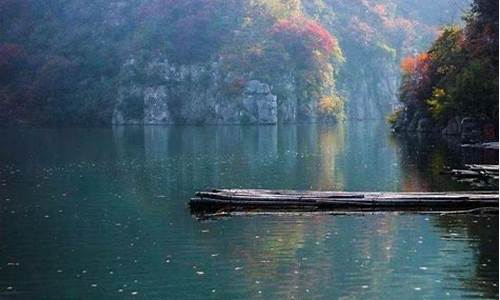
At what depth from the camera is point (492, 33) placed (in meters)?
75.4

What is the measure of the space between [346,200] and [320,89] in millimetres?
132230

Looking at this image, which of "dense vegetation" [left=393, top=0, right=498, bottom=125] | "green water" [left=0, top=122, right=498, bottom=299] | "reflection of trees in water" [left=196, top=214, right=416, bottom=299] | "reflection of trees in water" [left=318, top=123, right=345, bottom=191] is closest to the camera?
"green water" [left=0, top=122, right=498, bottom=299]

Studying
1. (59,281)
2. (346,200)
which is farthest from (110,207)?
(59,281)

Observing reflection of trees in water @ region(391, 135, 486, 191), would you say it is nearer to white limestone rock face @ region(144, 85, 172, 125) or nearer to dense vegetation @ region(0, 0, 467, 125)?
white limestone rock face @ region(144, 85, 172, 125)

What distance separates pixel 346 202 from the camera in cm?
3481

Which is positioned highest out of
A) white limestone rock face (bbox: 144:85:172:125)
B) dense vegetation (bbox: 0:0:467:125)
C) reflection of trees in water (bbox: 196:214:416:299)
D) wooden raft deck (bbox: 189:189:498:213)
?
dense vegetation (bbox: 0:0:467:125)

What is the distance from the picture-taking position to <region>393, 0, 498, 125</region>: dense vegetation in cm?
7375

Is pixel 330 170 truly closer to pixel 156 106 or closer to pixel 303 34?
pixel 156 106

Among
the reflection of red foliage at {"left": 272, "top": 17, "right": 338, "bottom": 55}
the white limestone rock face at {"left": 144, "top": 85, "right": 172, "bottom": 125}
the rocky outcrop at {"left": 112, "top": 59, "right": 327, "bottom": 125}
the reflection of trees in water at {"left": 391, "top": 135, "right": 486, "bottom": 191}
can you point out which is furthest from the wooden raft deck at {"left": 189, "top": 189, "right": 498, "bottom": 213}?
the reflection of red foliage at {"left": 272, "top": 17, "right": 338, "bottom": 55}

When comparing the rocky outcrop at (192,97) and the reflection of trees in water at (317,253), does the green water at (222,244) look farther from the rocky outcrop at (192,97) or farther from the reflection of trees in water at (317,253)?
the rocky outcrop at (192,97)

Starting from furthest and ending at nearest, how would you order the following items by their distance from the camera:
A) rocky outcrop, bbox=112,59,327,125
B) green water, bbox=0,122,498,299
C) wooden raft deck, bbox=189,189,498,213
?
1. rocky outcrop, bbox=112,59,327,125
2. wooden raft deck, bbox=189,189,498,213
3. green water, bbox=0,122,498,299

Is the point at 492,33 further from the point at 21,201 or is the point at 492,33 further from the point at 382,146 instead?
the point at 21,201

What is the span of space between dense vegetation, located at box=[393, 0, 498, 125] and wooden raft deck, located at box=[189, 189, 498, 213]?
126 feet

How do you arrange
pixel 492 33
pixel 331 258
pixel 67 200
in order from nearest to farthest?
Result: pixel 331 258 < pixel 67 200 < pixel 492 33
